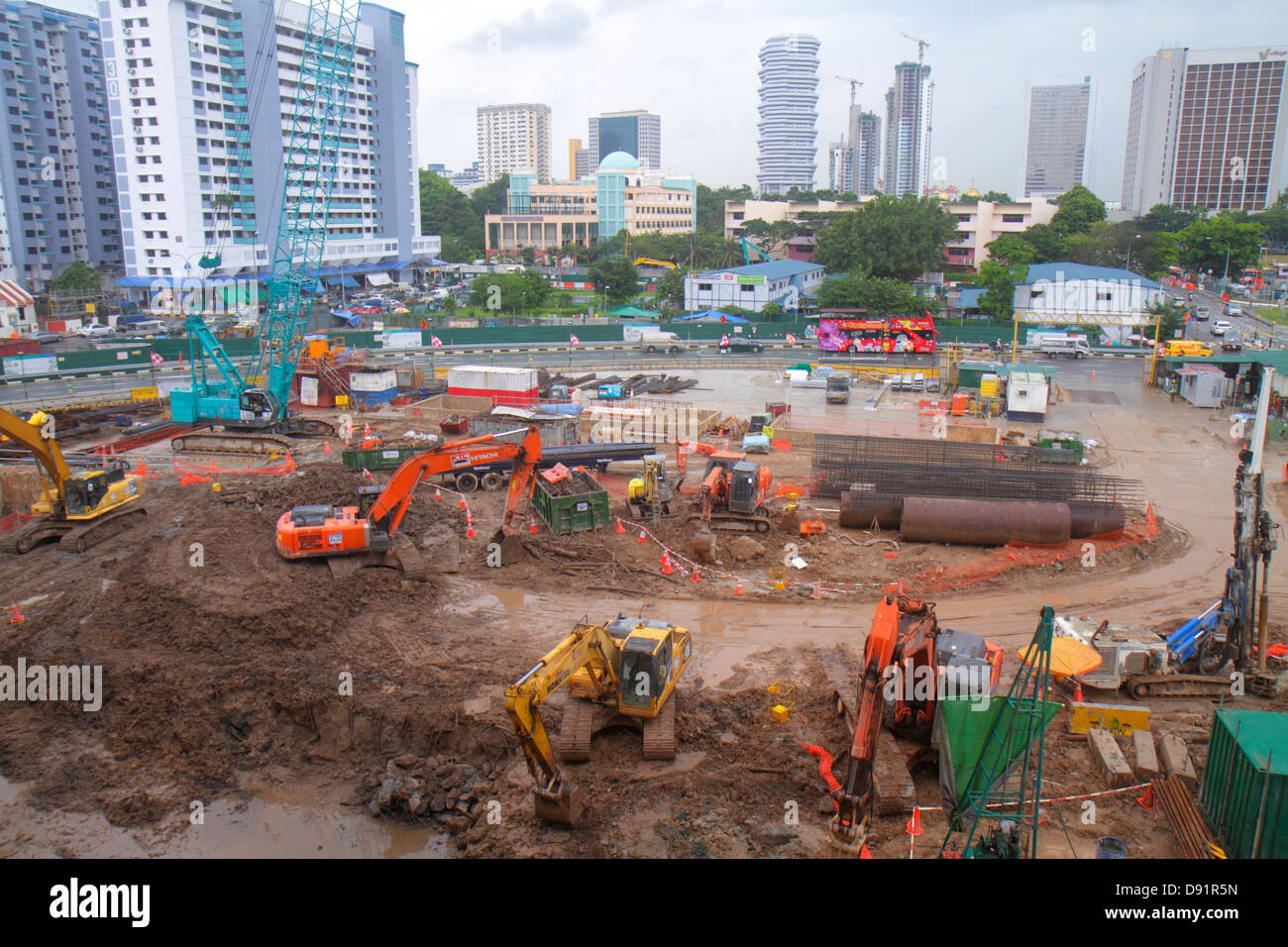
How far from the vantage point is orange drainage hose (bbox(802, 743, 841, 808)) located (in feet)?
37.7

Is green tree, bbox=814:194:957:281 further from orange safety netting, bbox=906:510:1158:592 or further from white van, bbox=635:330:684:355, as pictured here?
orange safety netting, bbox=906:510:1158:592

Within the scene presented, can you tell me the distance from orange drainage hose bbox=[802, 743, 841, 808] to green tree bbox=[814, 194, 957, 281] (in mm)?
59510

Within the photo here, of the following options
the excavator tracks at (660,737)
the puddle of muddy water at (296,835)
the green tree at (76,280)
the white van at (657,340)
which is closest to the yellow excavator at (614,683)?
the excavator tracks at (660,737)

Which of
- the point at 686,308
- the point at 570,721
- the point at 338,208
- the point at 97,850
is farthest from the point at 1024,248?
the point at 97,850

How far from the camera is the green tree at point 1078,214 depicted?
8069cm

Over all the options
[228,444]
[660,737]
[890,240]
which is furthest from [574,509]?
[890,240]

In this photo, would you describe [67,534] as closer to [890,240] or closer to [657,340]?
[657,340]

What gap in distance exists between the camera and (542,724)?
1088 centimetres

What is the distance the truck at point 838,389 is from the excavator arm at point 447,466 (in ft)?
66.9

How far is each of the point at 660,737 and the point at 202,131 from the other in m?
77.2
